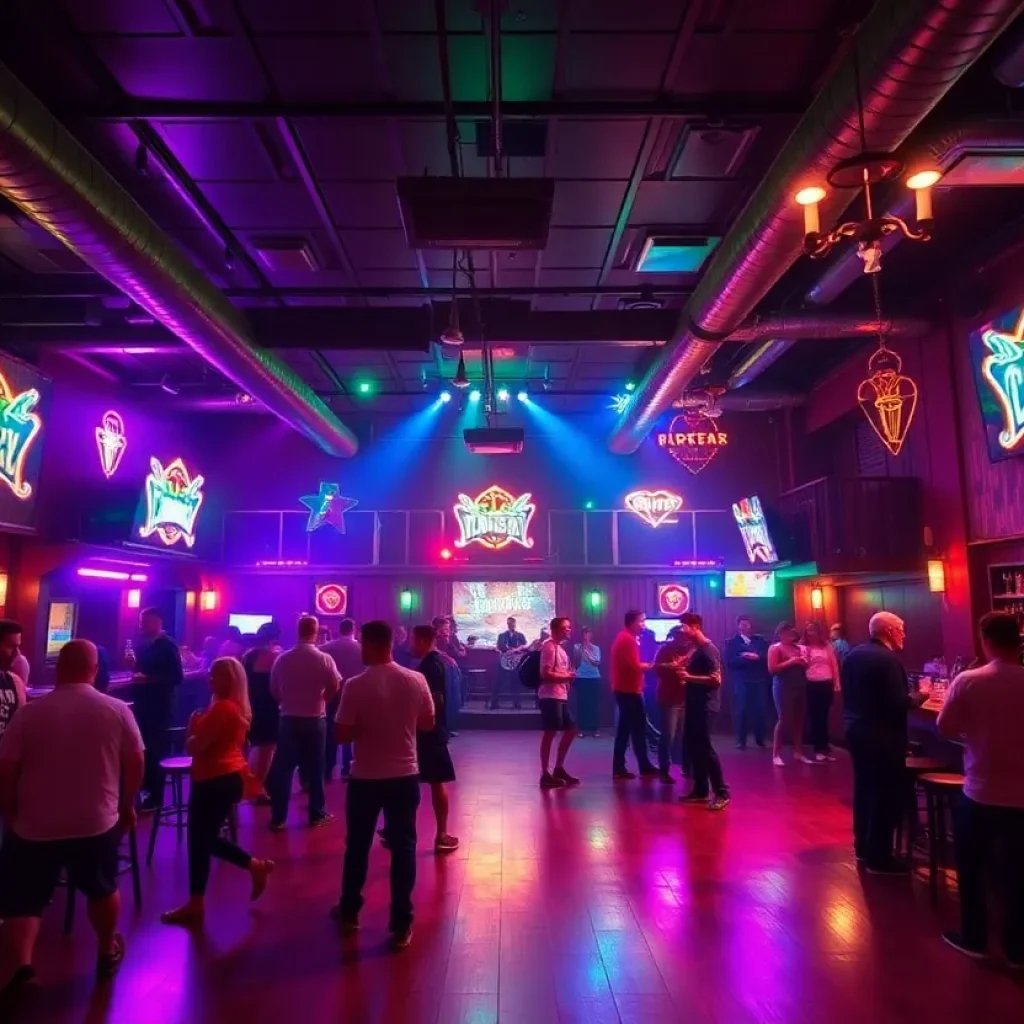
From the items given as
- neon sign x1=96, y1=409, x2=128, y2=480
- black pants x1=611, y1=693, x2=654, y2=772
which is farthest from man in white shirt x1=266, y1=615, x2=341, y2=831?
neon sign x1=96, y1=409, x2=128, y2=480

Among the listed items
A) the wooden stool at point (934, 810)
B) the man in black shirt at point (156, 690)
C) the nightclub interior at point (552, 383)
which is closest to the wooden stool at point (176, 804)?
the nightclub interior at point (552, 383)

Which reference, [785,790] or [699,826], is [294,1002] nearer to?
[699,826]

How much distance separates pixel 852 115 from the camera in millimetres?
3693

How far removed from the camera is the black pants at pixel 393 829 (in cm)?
375

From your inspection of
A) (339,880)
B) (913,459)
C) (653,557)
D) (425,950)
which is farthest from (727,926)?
(653,557)

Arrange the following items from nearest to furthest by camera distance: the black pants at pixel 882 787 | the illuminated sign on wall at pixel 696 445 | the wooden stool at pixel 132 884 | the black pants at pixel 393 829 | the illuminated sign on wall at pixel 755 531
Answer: the black pants at pixel 393 829
the wooden stool at pixel 132 884
the black pants at pixel 882 787
the illuminated sign on wall at pixel 696 445
the illuminated sign on wall at pixel 755 531

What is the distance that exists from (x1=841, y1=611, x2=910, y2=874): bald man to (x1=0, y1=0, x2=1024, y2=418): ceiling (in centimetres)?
359

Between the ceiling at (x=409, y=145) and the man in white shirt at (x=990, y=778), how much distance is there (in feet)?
11.6

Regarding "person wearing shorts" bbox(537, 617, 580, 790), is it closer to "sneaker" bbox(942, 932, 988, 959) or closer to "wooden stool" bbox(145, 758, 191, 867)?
"wooden stool" bbox(145, 758, 191, 867)

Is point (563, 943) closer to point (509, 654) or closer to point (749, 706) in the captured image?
point (749, 706)

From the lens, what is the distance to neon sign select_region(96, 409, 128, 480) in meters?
9.19

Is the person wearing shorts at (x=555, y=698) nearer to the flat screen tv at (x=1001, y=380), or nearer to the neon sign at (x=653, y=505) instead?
the flat screen tv at (x=1001, y=380)

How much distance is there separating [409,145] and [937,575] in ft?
22.4

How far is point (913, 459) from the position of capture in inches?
348
